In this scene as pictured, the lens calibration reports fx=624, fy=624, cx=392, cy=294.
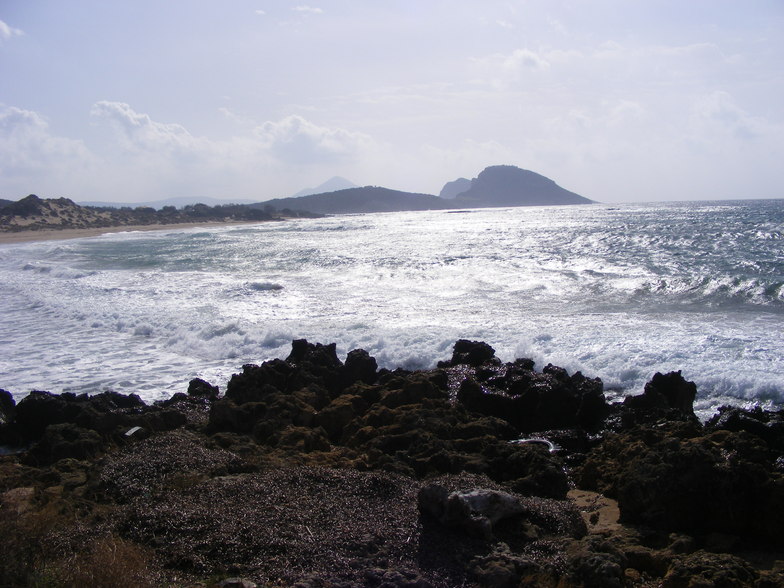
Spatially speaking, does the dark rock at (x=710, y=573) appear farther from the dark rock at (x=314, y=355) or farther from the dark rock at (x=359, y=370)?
the dark rock at (x=314, y=355)

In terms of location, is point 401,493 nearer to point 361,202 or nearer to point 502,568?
point 502,568

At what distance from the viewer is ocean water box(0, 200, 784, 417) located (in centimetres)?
1187

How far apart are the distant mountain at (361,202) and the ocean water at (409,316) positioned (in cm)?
13543

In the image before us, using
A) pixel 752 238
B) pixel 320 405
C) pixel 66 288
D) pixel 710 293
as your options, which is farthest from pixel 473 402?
pixel 752 238

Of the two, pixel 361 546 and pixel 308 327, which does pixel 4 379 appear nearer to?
pixel 308 327

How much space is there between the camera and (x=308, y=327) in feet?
52.3

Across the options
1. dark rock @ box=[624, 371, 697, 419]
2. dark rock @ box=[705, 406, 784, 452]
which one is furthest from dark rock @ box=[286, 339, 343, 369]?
dark rock @ box=[705, 406, 784, 452]

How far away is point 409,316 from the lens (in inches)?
664

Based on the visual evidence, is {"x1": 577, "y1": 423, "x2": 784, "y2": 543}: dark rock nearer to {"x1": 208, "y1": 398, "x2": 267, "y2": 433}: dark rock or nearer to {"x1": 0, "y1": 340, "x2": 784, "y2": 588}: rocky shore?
{"x1": 0, "y1": 340, "x2": 784, "y2": 588}: rocky shore

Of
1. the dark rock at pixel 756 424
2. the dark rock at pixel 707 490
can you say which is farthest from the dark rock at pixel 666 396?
the dark rock at pixel 707 490

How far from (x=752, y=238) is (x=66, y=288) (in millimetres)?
38126

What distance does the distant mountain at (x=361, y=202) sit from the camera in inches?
6590

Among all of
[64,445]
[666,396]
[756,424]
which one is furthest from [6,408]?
[756,424]

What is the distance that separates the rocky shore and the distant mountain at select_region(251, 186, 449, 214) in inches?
6112
